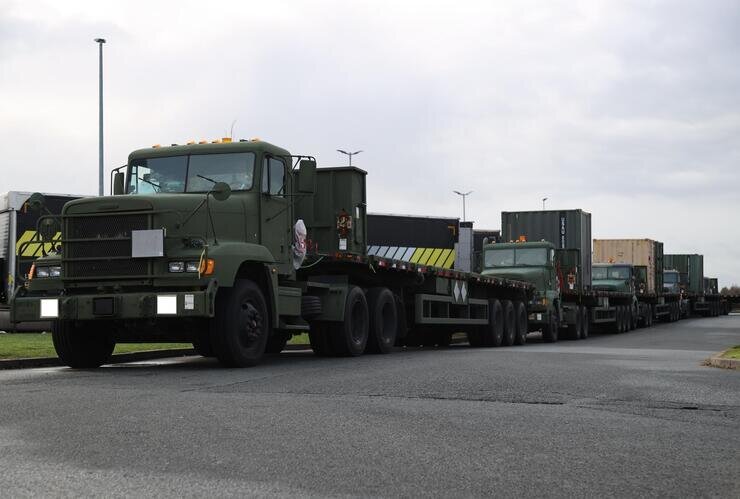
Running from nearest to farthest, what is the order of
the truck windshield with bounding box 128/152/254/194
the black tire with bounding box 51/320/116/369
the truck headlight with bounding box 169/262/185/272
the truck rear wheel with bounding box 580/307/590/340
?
1. the truck headlight with bounding box 169/262/185/272
2. the black tire with bounding box 51/320/116/369
3. the truck windshield with bounding box 128/152/254/194
4. the truck rear wheel with bounding box 580/307/590/340

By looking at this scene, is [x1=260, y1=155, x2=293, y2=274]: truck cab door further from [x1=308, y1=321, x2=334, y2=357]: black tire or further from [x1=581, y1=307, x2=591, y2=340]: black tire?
[x1=581, y1=307, x2=591, y2=340]: black tire

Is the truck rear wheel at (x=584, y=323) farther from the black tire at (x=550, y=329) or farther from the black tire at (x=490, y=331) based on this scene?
the black tire at (x=490, y=331)

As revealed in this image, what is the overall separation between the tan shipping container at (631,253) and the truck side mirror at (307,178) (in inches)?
1279

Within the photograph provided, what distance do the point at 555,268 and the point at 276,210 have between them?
15803mm

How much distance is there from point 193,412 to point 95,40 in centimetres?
2910

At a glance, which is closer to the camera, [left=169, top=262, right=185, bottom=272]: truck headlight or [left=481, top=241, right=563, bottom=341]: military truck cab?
[left=169, top=262, right=185, bottom=272]: truck headlight

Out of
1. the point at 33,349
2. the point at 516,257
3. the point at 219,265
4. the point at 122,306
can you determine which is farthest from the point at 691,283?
the point at 122,306

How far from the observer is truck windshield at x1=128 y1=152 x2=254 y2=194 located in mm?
13461

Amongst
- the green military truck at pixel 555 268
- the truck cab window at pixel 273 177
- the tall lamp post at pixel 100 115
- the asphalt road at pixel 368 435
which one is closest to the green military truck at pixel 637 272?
the green military truck at pixel 555 268

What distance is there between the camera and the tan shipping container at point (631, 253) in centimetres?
4381

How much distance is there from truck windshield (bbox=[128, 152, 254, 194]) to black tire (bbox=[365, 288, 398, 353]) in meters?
4.12

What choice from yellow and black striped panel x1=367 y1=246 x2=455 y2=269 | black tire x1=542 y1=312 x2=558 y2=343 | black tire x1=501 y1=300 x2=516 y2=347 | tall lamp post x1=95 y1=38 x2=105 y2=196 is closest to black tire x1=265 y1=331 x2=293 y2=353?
black tire x1=501 y1=300 x2=516 y2=347

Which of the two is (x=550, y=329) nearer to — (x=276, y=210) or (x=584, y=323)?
(x=584, y=323)

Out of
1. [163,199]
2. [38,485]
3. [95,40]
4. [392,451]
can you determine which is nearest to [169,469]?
[38,485]
